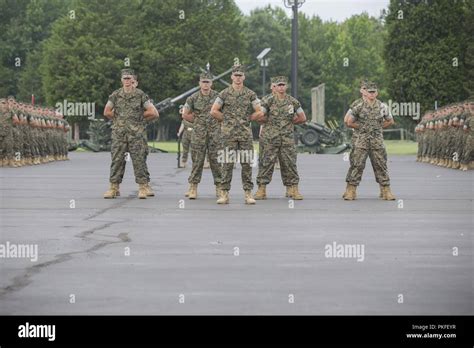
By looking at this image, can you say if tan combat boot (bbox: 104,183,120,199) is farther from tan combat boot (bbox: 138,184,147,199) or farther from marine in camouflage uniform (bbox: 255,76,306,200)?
marine in camouflage uniform (bbox: 255,76,306,200)

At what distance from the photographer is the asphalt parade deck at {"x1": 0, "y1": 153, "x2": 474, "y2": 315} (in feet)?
33.5

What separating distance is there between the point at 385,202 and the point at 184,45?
267 ft

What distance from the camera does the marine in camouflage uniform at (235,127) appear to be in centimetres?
2134

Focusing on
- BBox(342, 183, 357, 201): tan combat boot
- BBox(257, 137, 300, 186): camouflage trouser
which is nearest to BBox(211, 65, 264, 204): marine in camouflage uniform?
BBox(257, 137, 300, 186): camouflage trouser

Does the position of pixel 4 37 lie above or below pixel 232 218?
above

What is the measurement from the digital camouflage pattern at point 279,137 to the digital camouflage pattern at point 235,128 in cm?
97

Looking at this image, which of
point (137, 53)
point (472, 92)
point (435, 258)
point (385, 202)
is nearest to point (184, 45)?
point (137, 53)

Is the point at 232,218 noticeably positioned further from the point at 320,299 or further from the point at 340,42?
the point at 340,42

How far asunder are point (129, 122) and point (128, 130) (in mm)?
139

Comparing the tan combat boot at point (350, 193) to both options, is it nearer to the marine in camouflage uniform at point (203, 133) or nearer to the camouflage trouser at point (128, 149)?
the marine in camouflage uniform at point (203, 133)

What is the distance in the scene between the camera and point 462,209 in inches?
818

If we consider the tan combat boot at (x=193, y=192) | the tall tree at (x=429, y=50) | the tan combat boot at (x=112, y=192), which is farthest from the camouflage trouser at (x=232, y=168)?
the tall tree at (x=429, y=50)

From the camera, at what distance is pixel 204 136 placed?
22.4m

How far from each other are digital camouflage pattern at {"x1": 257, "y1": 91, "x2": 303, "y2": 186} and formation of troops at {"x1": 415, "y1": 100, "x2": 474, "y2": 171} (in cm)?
1419
